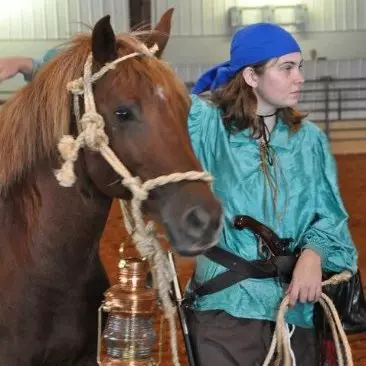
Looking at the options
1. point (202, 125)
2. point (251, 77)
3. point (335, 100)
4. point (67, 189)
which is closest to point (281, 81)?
point (251, 77)

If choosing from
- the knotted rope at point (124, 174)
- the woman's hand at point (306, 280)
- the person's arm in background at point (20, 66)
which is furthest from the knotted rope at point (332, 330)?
the person's arm in background at point (20, 66)

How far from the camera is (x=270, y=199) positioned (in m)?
1.89

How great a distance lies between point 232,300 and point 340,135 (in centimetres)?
869

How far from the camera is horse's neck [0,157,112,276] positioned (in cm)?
171

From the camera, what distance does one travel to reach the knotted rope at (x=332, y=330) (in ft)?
5.97

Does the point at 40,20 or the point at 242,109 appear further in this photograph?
the point at 40,20

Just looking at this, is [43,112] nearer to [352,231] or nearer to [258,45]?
[258,45]

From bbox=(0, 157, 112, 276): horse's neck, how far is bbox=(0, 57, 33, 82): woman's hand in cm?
46

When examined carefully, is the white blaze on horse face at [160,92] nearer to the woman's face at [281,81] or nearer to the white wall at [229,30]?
the woman's face at [281,81]

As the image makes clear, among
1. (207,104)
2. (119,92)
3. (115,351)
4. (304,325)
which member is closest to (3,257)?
(115,351)

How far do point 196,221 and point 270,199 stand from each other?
0.42m

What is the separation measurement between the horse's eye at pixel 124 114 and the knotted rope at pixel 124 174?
3 centimetres

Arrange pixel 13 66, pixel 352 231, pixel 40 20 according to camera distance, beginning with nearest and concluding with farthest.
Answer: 1. pixel 13 66
2. pixel 352 231
3. pixel 40 20

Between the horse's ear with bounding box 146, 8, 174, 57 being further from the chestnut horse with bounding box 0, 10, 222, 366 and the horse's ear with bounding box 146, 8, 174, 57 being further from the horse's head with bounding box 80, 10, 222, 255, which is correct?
the horse's head with bounding box 80, 10, 222, 255
